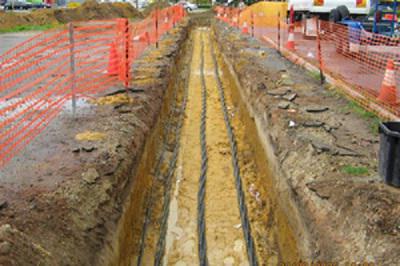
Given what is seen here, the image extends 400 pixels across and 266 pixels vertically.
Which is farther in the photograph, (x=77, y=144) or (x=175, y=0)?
(x=175, y=0)

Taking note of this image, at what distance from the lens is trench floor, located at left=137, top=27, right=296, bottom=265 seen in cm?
548

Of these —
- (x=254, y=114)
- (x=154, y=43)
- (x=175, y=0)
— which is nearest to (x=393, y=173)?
(x=254, y=114)

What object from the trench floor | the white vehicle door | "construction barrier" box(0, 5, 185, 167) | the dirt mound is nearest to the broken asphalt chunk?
the trench floor

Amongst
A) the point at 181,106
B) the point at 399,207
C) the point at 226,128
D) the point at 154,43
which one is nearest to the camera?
the point at 399,207

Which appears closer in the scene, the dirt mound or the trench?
the trench

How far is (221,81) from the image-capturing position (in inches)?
577

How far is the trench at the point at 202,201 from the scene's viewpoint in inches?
214

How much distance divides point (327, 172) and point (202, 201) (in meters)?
2.14

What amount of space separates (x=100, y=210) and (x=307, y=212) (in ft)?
6.91

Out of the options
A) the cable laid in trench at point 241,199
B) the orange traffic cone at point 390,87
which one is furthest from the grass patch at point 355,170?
the orange traffic cone at point 390,87

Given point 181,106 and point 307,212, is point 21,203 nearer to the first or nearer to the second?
point 307,212

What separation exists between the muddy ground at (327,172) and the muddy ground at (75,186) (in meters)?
1.94

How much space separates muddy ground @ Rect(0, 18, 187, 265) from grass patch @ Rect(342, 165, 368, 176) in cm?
255

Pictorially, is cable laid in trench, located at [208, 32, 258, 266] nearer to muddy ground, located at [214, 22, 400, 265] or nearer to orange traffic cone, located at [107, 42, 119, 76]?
muddy ground, located at [214, 22, 400, 265]
